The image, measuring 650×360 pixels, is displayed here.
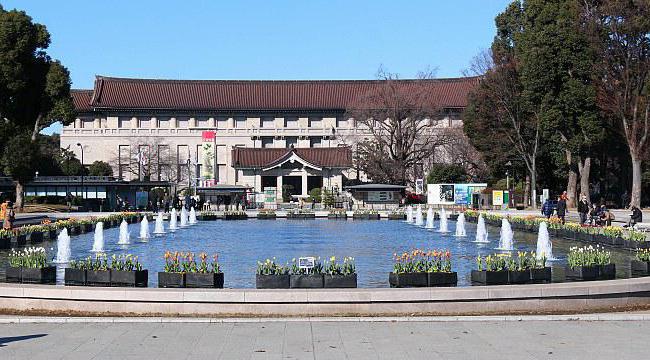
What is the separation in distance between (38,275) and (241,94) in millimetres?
94203

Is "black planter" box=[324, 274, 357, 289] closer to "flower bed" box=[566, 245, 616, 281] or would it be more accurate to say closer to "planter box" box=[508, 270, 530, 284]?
"planter box" box=[508, 270, 530, 284]

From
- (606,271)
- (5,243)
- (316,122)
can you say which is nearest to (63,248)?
(5,243)

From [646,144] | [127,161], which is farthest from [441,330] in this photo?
[127,161]

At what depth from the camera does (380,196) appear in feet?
252

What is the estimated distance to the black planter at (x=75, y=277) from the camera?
1803 centimetres

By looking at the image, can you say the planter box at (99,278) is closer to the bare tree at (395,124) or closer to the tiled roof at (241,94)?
the bare tree at (395,124)

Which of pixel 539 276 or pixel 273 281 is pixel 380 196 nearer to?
pixel 539 276

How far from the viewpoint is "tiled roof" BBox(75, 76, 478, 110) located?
110 meters

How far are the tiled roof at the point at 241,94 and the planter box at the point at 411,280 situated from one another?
93.3 m

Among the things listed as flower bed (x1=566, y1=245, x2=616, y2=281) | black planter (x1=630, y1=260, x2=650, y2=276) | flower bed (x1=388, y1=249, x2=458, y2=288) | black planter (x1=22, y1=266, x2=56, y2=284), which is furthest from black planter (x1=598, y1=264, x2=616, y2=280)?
black planter (x1=22, y1=266, x2=56, y2=284)

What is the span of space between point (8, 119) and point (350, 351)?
5779 centimetres

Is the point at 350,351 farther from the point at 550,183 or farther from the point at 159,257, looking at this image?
the point at 550,183

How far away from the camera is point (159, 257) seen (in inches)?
1110

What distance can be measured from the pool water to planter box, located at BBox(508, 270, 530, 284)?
2.59 meters
